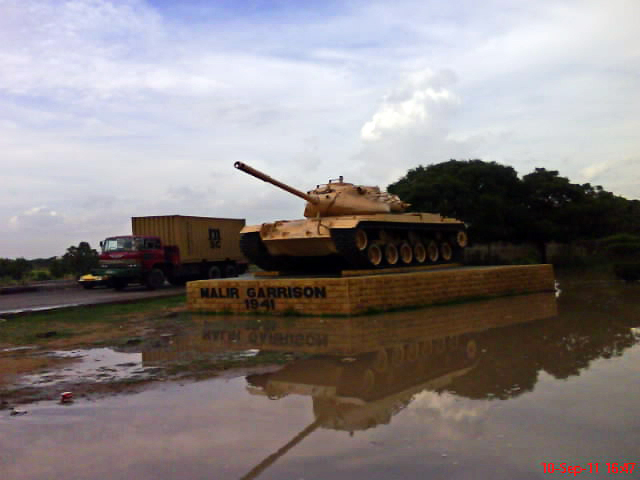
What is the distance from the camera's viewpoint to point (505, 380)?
6730 millimetres

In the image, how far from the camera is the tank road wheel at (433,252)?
1809 centimetres

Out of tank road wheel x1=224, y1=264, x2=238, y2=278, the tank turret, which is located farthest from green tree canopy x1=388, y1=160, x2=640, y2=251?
the tank turret

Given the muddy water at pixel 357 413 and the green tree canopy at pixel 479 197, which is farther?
the green tree canopy at pixel 479 197

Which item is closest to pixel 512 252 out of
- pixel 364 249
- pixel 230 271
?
pixel 230 271

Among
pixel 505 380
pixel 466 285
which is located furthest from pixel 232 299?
pixel 505 380

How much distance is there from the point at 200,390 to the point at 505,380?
3036 mm

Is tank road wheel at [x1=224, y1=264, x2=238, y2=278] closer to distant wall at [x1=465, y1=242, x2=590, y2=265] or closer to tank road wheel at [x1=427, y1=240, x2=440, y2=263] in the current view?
tank road wheel at [x1=427, y1=240, x2=440, y2=263]

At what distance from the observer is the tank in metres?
14.7

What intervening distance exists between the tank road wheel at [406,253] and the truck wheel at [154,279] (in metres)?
9.38

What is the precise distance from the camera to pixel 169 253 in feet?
76.7

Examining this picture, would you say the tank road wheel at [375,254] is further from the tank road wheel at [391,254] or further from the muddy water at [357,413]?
the muddy water at [357,413]

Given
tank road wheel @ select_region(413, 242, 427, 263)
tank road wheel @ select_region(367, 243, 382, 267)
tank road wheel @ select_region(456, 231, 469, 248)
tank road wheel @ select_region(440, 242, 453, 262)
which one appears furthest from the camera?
tank road wheel @ select_region(456, 231, 469, 248)
